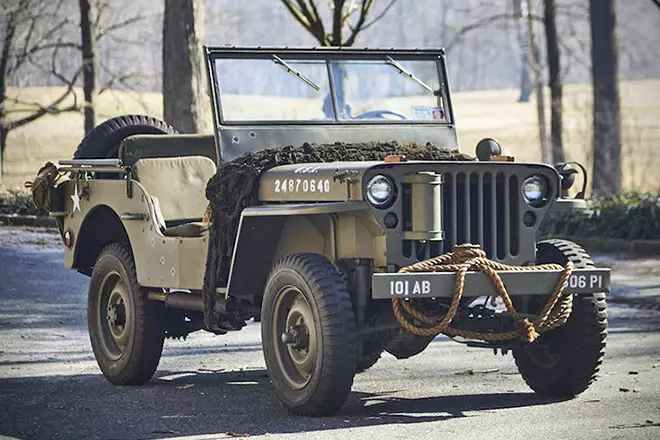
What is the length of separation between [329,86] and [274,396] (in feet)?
7.25

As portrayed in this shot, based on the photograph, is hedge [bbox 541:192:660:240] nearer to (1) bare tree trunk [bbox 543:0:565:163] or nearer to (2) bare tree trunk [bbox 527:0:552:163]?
(1) bare tree trunk [bbox 543:0:565:163]

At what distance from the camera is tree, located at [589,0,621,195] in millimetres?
24641

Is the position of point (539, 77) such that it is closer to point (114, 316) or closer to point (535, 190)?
point (114, 316)

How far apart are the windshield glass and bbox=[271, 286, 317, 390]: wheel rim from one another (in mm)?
1702

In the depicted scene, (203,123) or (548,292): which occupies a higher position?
A: (203,123)

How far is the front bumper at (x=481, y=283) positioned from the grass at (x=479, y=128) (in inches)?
1163

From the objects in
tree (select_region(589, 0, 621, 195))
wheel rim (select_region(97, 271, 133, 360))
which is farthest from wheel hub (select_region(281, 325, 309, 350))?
tree (select_region(589, 0, 621, 195))

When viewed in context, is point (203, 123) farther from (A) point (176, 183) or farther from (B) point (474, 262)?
(B) point (474, 262)

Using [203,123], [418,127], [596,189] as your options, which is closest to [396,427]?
[418,127]

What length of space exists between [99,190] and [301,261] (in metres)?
2.36

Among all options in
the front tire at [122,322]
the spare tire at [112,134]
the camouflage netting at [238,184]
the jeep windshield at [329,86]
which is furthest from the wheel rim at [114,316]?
the jeep windshield at [329,86]

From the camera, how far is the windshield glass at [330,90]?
934 cm

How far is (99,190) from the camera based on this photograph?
952cm

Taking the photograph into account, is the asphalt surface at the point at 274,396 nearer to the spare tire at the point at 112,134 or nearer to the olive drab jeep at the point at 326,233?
the olive drab jeep at the point at 326,233
